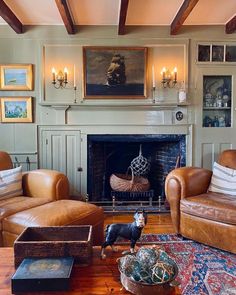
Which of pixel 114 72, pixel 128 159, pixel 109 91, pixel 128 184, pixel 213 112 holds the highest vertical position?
pixel 114 72

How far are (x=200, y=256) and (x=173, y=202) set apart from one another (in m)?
0.55

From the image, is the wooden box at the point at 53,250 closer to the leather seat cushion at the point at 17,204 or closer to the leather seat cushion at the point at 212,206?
the leather seat cushion at the point at 17,204

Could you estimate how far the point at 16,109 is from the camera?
3.64 metres

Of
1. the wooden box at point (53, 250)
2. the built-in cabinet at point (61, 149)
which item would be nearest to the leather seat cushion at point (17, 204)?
the wooden box at point (53, 250)

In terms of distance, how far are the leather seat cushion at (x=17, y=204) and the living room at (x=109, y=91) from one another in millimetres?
1182

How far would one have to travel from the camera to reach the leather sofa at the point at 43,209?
2051 millimetres

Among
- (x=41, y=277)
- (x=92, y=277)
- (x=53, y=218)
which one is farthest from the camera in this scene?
(x=53, y=218)

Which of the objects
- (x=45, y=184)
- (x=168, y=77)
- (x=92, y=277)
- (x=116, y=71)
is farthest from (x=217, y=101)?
(x=92, y=277)

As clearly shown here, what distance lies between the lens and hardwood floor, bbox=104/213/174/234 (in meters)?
2.97

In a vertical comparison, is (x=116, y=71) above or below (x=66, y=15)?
below

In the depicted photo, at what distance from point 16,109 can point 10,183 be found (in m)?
1.32

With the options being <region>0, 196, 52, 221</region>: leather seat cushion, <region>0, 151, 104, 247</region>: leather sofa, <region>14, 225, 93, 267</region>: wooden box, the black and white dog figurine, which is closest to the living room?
<region>0, 151, 104, 247</region>: leather sofa

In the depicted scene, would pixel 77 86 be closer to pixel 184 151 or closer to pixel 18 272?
pixel 184 151

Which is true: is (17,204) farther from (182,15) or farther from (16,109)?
(182,15)
